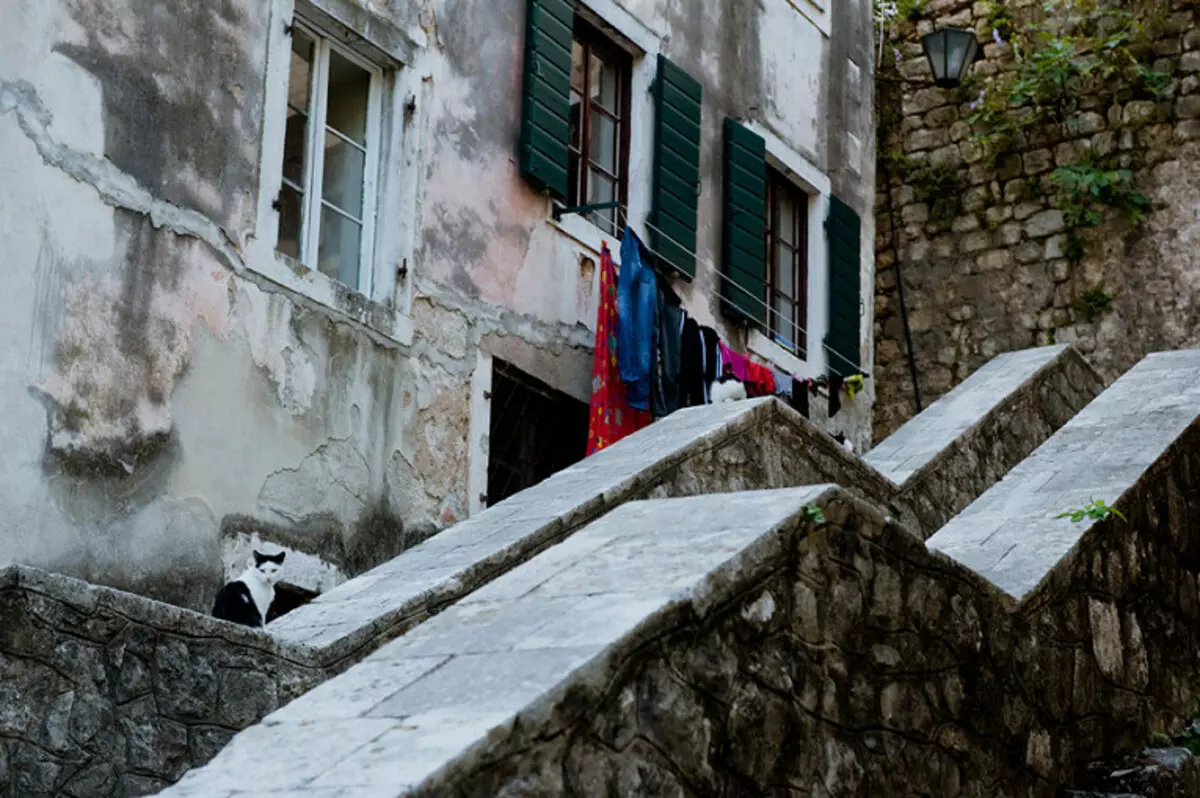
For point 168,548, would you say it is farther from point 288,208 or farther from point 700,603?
point 700,603

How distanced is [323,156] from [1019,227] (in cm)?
764

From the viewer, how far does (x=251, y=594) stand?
7191 mm

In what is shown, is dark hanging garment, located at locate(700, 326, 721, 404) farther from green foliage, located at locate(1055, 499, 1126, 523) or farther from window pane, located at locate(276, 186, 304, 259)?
green foliage, located at locate(1055, 499, 1126, 523)

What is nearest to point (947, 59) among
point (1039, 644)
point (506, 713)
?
point (1039, 644)

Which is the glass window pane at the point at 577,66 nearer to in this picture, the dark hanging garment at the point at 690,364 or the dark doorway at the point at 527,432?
the dark hanging garment at the point at 690,364

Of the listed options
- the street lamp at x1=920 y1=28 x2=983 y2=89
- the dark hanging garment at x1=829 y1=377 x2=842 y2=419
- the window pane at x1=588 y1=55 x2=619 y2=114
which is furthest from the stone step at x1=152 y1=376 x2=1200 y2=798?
the street lamp at x1=920 y1=28 x2=983 y2=89

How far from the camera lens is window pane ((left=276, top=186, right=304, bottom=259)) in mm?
9023

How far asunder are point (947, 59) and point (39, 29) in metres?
8.21

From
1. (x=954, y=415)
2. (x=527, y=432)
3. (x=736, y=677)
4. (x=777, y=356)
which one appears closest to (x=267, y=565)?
(x=527, y=432)

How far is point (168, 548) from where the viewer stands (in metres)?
7.86

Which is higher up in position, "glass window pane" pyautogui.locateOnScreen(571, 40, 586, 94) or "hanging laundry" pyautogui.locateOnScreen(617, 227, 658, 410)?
"glass window pane" pyautogui.locateOnScreen(571, 40, 586, 94)

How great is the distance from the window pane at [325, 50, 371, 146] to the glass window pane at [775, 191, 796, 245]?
418 centimetres

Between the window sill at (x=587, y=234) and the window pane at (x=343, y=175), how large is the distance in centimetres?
138

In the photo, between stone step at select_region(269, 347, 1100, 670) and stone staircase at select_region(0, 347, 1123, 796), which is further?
stone step at select_region(269, 347, 1100, 670)
